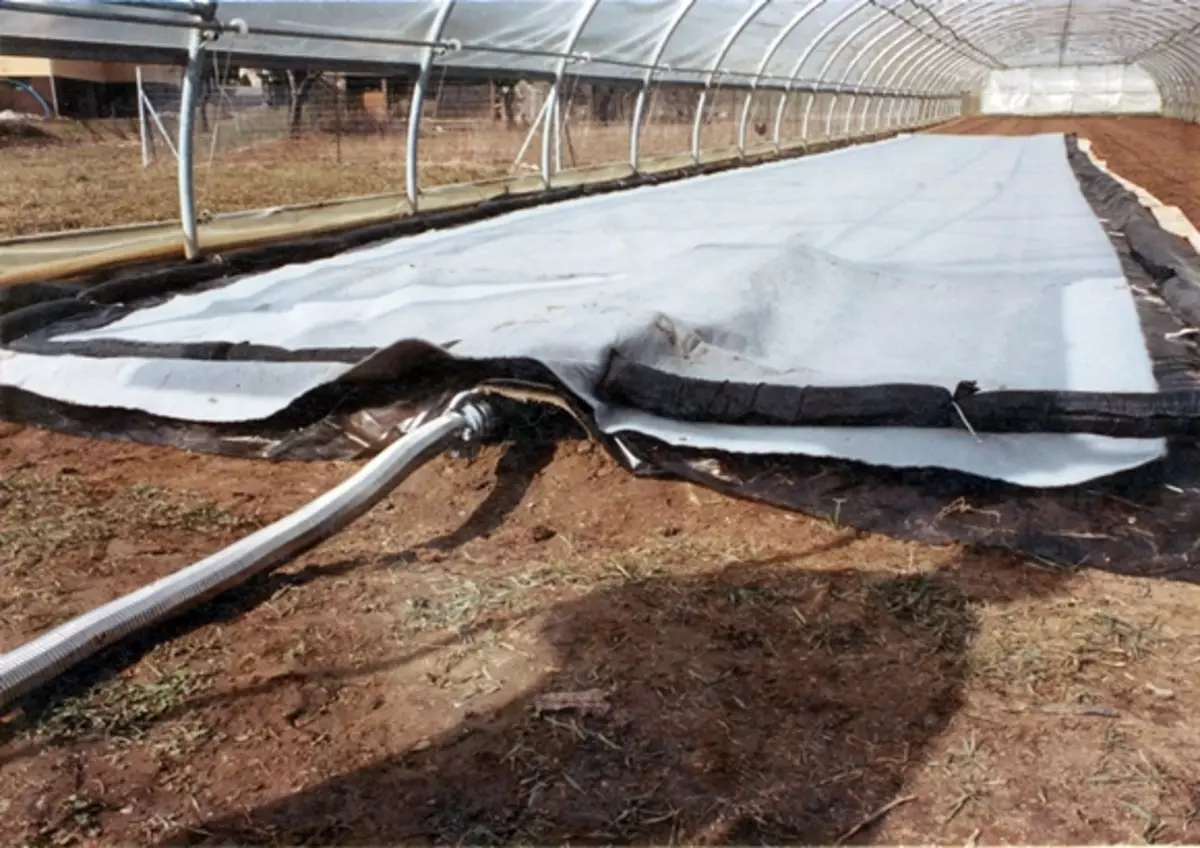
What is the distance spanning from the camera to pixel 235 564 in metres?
2.38

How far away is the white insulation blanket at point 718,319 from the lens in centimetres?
301

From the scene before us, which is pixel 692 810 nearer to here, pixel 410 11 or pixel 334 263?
pixel 334 263

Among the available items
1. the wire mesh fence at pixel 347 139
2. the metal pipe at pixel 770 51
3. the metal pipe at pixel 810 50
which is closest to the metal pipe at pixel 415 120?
the wire mesh fence at pixel 347 139

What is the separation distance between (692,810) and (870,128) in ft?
87.0

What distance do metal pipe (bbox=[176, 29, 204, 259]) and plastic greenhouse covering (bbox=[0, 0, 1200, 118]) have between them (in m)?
0.16

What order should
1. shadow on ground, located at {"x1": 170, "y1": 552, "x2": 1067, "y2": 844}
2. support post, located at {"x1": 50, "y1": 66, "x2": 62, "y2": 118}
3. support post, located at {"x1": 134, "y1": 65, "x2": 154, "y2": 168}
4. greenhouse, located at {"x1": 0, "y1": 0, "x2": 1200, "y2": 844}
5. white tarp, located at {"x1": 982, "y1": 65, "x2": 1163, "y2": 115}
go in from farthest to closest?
white tarp, located at {"x1": 982, "y1": 65, "x2": 1163, "y2": 115}, support post, located at {"x1": 50, "y1": 66, "x2": 62, "y2": 118}, support post, located at {"x1": 134, "y1": 65, "x2": 154, "y2": 168}, greenhouse, located at {"x1": 0, "y1": 0, "x2": 1200, "y2": 844}, shadow on ground, located at {"x1": 170, "y1": 552, "x2": 1067, "y2": 844}

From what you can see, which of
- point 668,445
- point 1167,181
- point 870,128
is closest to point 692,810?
point 668,445

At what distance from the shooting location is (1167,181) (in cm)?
1202

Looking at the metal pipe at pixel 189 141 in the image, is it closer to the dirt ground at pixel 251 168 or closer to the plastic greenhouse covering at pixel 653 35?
the plastic greenhouse covering at pixel 653 35

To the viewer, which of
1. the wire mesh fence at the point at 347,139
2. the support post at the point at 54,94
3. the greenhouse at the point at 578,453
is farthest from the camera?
the support post at the point at 54,94

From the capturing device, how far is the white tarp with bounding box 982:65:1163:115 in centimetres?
3734

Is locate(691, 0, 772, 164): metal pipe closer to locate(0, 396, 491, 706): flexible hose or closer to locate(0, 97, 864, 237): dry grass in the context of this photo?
locate(0, 97, 864, 237): dry grass

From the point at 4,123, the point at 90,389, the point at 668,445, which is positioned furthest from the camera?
the point at 4,123

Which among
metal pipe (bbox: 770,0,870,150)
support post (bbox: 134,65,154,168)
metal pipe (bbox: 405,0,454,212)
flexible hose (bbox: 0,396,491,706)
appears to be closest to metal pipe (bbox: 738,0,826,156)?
metal pipe (bbox: 770,0,870,150)
